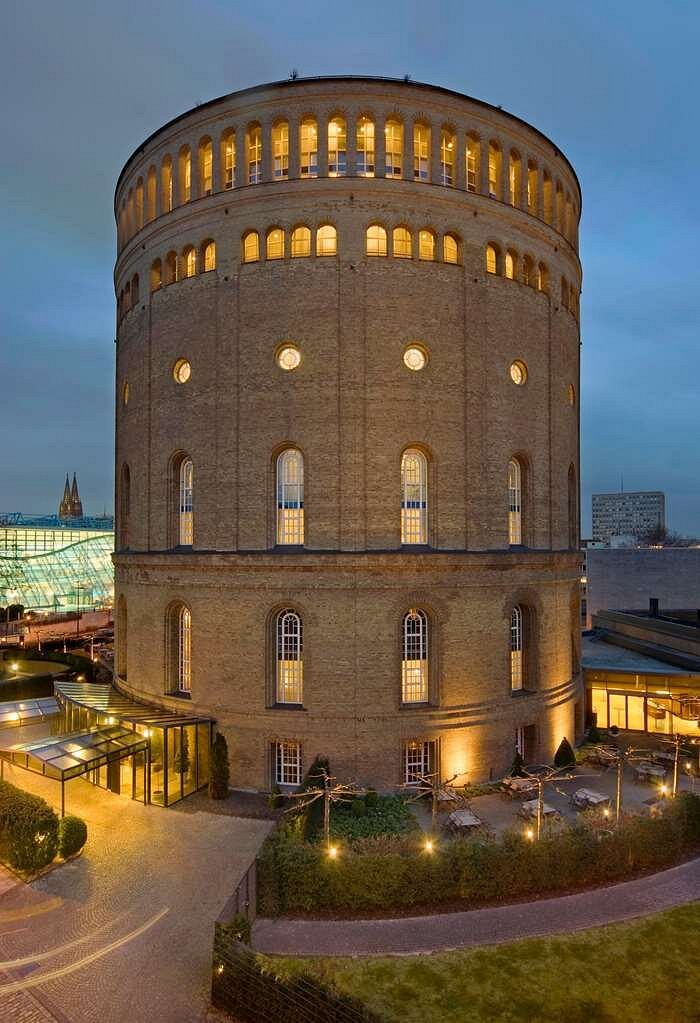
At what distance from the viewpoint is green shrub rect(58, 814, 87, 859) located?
19.4 metres

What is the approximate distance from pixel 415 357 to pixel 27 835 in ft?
65.4

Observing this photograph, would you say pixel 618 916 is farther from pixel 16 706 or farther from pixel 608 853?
pixel 16 706

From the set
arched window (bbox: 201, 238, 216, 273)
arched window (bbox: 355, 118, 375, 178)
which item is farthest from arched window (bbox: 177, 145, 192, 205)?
arched window (bbox: 355, 118, 375, 178)

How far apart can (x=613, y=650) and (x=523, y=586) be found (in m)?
16.7

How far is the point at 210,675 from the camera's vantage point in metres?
26.6

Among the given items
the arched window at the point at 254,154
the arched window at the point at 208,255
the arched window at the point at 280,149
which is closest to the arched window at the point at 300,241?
the arched window at the point at 280,149

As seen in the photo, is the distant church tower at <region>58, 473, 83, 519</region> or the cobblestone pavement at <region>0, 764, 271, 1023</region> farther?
the distant church tower at <region>58, 473, 83, 519</region>

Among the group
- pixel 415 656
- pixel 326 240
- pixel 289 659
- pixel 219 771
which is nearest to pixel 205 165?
pixel 326 240

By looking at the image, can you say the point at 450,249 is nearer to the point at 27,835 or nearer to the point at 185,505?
the point at 185,505

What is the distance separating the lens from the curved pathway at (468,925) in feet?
50.4

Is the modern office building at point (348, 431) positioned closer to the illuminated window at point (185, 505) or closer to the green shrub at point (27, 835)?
the illuminated window at point (185, 505)

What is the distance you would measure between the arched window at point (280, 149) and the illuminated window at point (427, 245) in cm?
575

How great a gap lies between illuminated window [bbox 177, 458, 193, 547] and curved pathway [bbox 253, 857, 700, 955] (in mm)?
15716

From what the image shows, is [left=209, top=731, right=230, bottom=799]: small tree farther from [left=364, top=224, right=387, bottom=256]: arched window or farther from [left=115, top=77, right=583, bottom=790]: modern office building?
[left=364, top=224, right=387, bottom=256]: arched window
